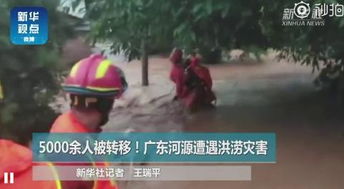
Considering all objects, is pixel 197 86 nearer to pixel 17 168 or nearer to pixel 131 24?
pixel 131 24

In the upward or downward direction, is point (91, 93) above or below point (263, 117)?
above

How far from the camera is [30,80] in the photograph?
3615 mm

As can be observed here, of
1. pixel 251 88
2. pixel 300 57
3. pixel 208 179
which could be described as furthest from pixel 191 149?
pixel 300 57

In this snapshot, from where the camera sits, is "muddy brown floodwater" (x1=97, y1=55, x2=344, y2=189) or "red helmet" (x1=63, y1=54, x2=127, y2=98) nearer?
"red helmet" (x1=63, y1=54, x2=127, y2=98)

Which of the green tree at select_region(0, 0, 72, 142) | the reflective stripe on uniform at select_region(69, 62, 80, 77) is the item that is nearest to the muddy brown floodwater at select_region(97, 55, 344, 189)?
the reflective stripe on uniform at select_region(69, 62, 80, 77)

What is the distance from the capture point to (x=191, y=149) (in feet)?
11.9

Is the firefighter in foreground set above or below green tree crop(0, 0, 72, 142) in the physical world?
below

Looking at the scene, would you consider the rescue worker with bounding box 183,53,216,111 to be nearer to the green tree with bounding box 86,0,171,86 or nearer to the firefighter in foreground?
the green tree with bounding box 86,0,171,86

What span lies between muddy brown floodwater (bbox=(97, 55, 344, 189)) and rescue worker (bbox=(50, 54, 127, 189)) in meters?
0.07

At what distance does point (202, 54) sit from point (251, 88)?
0.32 m

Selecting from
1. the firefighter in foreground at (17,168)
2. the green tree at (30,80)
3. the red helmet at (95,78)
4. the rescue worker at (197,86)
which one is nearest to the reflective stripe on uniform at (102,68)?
the red helmet at (95,78)

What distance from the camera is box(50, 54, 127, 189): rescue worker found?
11.4ft

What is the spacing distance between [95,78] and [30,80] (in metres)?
0.37

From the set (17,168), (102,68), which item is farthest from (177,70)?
(17,168)
